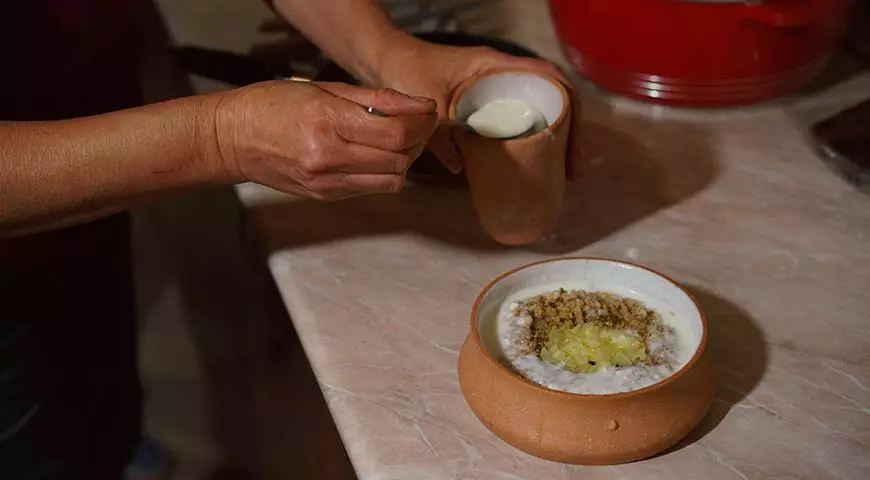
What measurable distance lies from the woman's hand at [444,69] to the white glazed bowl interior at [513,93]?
1cm

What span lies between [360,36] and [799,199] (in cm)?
48

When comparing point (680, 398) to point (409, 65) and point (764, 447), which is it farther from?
point (409, 65)

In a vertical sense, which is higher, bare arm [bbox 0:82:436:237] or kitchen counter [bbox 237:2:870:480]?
bare arm [bbox 0:82:436:237]

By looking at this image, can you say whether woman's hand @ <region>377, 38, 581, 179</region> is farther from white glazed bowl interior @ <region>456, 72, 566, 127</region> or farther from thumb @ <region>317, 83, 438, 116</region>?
thumb @ <region>317, 83, 438, 116</region>

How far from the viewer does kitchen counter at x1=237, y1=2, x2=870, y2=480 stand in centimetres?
70

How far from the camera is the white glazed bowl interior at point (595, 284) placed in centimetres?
74

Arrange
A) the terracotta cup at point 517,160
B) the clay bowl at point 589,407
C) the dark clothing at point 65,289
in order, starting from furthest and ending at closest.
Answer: the dark clothing at point 65,289 < the terracotta cup at point 517,160 < the clay bowl at point 589,407

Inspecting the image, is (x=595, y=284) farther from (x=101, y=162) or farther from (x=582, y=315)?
(x=101, y=162)

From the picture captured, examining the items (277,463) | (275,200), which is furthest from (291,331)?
(275,200)

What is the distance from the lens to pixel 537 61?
2.96 feet

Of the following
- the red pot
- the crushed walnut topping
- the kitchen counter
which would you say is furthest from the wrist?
the red pot

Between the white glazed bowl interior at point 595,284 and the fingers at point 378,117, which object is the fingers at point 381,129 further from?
the white glazed bowl interior at point 595,284

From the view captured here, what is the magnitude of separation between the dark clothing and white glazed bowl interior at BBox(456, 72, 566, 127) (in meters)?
0.42

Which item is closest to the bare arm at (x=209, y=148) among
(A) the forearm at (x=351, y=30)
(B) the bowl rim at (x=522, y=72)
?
(B) the bowl rim at (x=522, y=72)
